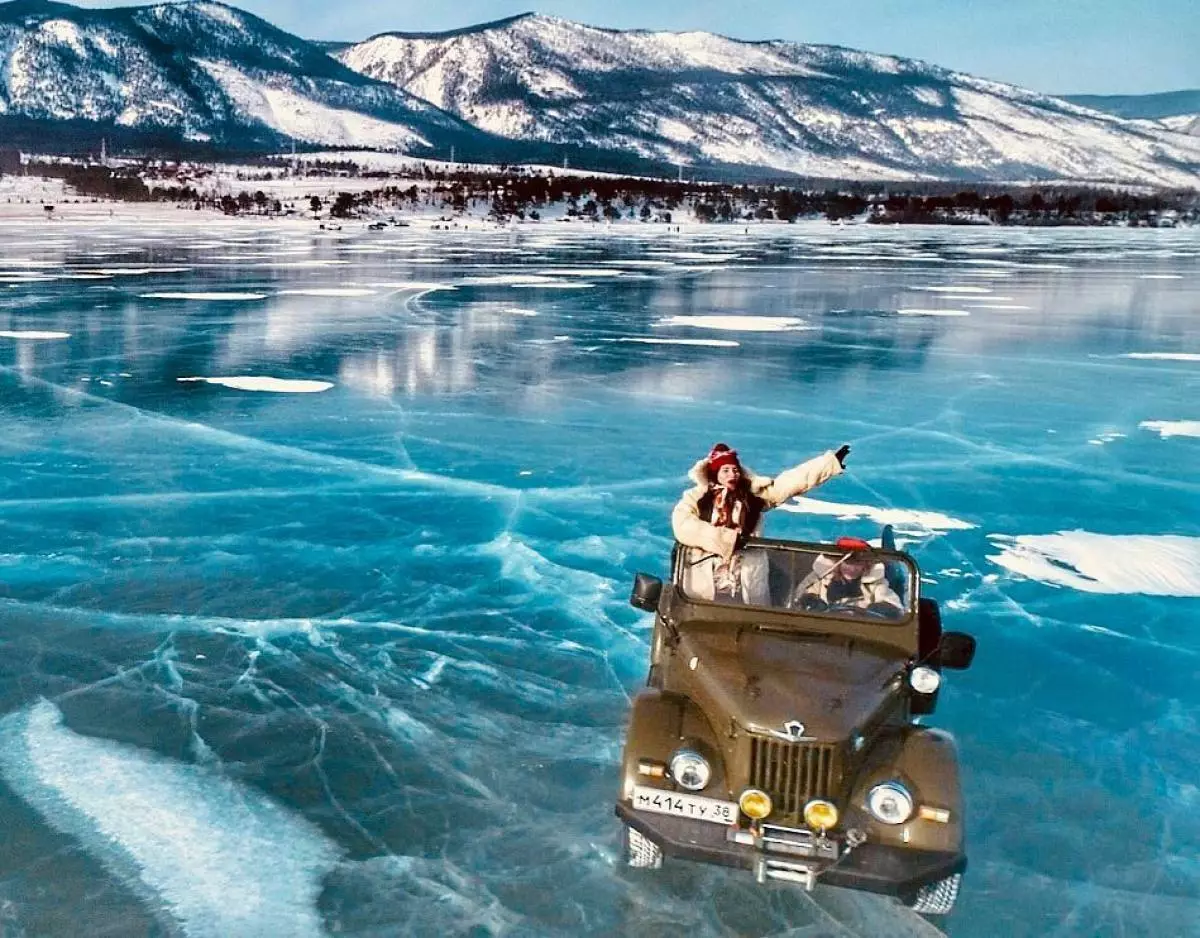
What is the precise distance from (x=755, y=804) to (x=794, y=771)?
7.5 inches

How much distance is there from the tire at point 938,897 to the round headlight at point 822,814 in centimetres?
49

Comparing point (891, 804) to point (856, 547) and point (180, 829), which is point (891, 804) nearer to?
point (856, 547)

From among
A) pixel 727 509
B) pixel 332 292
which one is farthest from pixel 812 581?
pixel 332 292

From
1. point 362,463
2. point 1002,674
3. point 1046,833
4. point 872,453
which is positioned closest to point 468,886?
point 1046,833

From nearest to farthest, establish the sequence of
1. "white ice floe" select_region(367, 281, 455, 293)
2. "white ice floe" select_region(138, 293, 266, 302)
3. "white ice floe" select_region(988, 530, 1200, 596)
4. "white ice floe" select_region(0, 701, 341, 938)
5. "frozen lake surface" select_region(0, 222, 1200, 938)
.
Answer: "white ice floe" select_region(0, 701, 341, 938), "frozen lake surface" select_region(0, 222, 1200, 938), "white ice floe" select_region(988, 530, 1200, 596), "white ice floe" select_region(138, 293, 266, 302), "white ice floe" select_region(367, 281, 455, 293)

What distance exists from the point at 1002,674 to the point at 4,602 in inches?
256

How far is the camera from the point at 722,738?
4609 mm

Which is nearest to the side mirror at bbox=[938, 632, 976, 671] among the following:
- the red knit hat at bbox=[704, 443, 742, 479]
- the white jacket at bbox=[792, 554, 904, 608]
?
the white jacket at bbox=[792, 554, 904, 608]

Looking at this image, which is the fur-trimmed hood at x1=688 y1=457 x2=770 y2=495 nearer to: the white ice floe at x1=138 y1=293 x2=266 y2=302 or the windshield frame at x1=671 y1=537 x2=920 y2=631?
the windshield frame at x1=671 y1=537 x2=920 y2=631

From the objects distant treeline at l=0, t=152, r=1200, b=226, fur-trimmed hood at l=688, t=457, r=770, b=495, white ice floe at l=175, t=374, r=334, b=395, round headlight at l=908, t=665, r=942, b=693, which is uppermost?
distant treeline at l=0, t=152, r=1200, b=226

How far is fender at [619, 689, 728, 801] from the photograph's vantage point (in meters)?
4.58

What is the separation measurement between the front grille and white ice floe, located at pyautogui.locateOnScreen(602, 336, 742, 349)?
632 inches

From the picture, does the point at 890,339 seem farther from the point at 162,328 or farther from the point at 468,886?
the point at 468,886

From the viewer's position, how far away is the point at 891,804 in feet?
14.4
